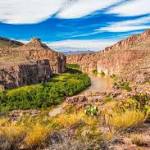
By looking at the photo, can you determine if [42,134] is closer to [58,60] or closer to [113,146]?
[113,146]

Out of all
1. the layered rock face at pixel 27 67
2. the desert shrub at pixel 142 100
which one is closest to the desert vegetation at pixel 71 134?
the desert shrub at pixel 142 100

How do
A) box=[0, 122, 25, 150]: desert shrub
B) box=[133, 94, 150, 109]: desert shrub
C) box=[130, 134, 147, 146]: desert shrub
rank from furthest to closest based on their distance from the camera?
1. box=[133, 94, 150, 109]: desert shrub
2. box=[130, 134, 147, 146]: desert shrub
3. box=[0, 122, 25, 150]: desert shrub

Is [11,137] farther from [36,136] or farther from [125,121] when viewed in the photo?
[125,121]

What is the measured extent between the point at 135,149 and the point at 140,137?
870mm

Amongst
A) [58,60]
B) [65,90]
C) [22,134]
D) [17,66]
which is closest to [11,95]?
[65,90]

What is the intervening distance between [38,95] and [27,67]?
29.1 meters

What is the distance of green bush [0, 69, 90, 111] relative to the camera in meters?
94.4

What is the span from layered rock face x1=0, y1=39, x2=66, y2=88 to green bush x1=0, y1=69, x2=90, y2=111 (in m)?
7.67

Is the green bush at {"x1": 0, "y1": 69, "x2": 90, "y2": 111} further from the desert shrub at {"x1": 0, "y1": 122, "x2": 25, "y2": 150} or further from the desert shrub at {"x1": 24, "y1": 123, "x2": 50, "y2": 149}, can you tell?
the desert shrub at {"x1": 24, "y1": 123, "x2": 50, "y2": 149}

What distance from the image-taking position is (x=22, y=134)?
45.6 ft

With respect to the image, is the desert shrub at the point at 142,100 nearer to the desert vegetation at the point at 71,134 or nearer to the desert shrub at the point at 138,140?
the desert vegetation at the point at 71,134

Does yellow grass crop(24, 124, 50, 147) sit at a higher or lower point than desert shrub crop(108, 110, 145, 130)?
lower

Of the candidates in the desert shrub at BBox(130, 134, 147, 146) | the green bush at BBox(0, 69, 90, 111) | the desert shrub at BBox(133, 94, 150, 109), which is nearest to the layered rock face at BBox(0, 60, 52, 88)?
the green bush at BBox(0, 69, 90, 111)

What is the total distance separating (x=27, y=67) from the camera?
436 feet
